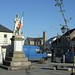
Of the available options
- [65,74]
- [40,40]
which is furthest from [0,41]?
[40,40]

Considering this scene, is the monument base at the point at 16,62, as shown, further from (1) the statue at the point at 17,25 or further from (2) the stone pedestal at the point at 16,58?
(1) the statue at the point at 17,25

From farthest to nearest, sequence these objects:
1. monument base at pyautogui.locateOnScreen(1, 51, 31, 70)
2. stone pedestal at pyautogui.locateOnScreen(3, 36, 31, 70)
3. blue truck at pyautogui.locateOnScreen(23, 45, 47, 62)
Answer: blue truck at pyautogui.locateOnScreen(23, 45, 47, 62)
stone pedestal at pyautogui.locateOnScreen(3, 36, 31, 70)
monument base at pyautogui.locateOnScreen(1, 51, 31, 70)

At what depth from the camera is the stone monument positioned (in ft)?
110

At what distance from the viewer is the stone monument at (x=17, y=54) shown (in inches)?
1324

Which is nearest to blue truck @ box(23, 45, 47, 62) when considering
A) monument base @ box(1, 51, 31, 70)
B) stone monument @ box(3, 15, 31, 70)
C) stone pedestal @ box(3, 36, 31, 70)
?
stone monument @ box(3, 15, 31, 70)

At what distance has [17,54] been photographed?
3481cm

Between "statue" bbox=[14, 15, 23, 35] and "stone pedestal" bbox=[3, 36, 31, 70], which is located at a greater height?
"statue" bbox=[14, 15, 23, 35]

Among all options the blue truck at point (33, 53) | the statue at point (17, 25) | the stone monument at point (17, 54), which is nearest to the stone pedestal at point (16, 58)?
the stone monument at point (17, 54)

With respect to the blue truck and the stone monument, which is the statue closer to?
the stone monument

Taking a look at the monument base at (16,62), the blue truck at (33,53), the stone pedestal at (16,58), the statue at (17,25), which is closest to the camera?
the monument base at (16,62)

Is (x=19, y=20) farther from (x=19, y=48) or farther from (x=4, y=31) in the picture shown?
(x=4, y=31)

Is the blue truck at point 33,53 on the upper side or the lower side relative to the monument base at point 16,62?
upper

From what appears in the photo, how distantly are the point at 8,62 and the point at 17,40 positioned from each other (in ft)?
9.11

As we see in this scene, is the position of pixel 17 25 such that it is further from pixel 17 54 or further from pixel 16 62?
pixel 16 62
